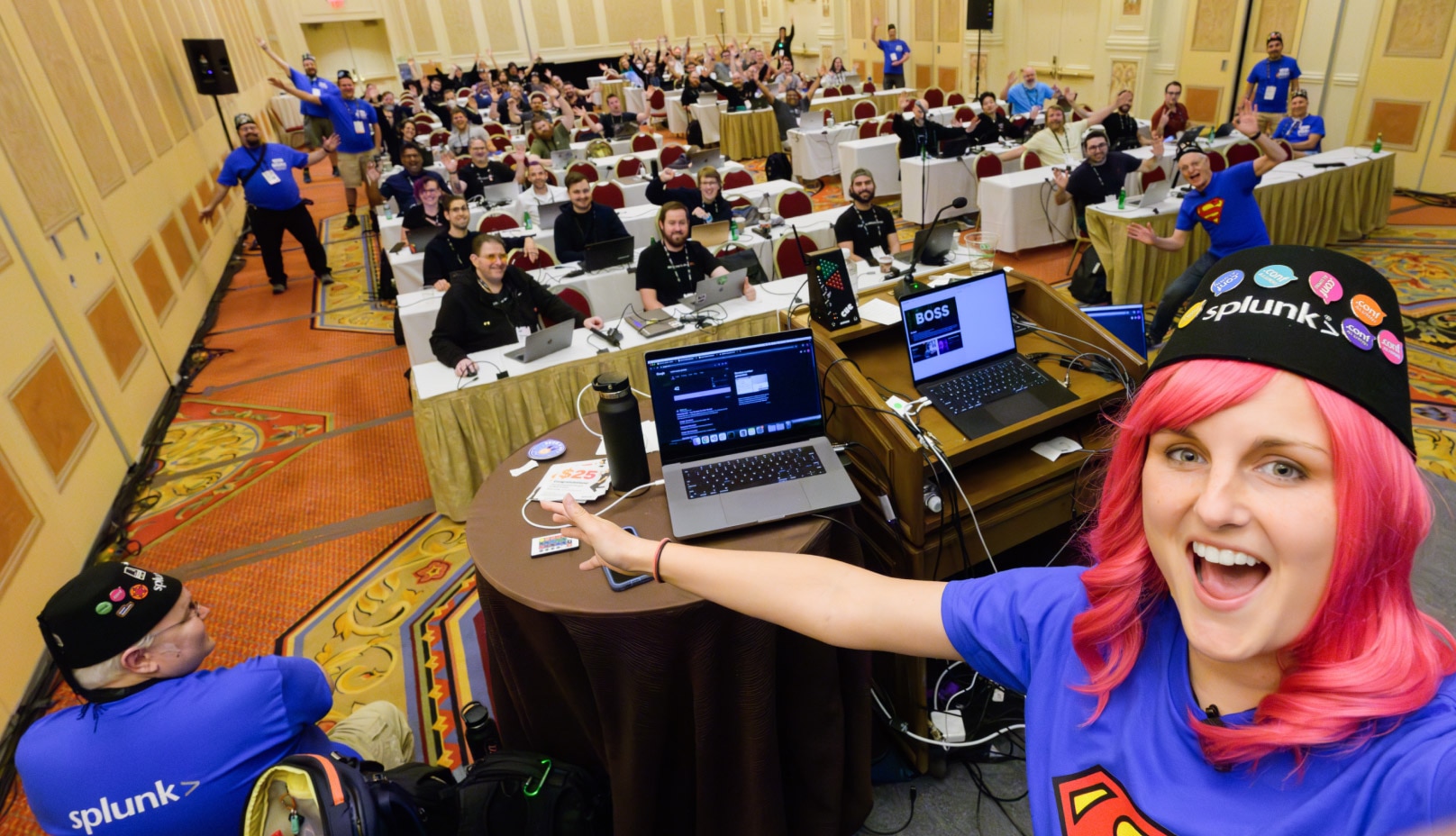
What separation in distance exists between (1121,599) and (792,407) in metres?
1.33

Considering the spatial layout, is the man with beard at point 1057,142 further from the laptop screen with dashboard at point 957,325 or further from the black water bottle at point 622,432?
the black water bottle at point 622,432

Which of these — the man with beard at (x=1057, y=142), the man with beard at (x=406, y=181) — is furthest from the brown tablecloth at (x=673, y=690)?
the man with beard at (x=1057, y=142)

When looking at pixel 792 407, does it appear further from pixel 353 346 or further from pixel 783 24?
pixel 783 24

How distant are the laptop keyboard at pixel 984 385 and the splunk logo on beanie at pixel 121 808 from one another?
2.17 metres

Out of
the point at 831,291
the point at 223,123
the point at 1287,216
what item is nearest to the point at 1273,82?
the point at 1287,216

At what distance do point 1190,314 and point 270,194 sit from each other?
26.6ft

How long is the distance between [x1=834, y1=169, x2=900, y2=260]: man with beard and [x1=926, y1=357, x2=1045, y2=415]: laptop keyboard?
2.64 m

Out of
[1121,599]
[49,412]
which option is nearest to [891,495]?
[1121,599]

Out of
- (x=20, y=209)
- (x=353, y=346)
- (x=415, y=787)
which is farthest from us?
(x=353, y=346)

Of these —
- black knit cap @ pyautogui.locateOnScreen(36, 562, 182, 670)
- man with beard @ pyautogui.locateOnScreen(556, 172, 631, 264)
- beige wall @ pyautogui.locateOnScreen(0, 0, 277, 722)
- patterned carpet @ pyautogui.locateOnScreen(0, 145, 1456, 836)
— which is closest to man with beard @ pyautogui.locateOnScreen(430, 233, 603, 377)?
patterned carpet @ pyautogui.locateOnScreen(0, 145, 1456, 836)

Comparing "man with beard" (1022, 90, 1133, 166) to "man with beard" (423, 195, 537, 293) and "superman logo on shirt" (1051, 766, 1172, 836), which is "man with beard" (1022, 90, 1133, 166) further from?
"superman logo on shirt" (1051, 766, 1172, 836)

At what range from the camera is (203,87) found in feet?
27.6

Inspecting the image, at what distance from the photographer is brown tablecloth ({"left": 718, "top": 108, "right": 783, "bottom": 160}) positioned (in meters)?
11.5

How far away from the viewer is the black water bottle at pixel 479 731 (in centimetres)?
215
